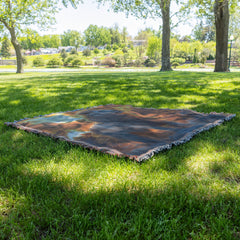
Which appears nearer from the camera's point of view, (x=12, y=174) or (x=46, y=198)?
(x=46, y=198)

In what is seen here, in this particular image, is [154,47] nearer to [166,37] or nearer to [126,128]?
[166,37]

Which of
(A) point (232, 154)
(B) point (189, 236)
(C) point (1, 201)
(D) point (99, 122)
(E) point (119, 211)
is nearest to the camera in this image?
(B) point (189, 236)

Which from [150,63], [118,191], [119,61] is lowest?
[118,191]

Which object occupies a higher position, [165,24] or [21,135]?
[165,24]

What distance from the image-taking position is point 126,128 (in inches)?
125

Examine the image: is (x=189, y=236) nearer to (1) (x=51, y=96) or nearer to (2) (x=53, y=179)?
(2) (x=53, y=179)

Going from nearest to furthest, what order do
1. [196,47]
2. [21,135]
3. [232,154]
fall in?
[232,154], [21,135], [196,47]

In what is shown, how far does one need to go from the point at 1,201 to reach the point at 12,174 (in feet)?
1.28

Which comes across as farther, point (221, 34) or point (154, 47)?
point (154, 47)

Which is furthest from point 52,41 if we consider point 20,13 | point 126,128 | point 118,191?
point 118,191

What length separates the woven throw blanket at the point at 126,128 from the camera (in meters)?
2.51

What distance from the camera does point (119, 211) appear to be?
1517mm

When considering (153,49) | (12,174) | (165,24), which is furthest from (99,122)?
(153,49)

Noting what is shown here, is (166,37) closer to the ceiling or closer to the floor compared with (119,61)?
closer to the ceiling
